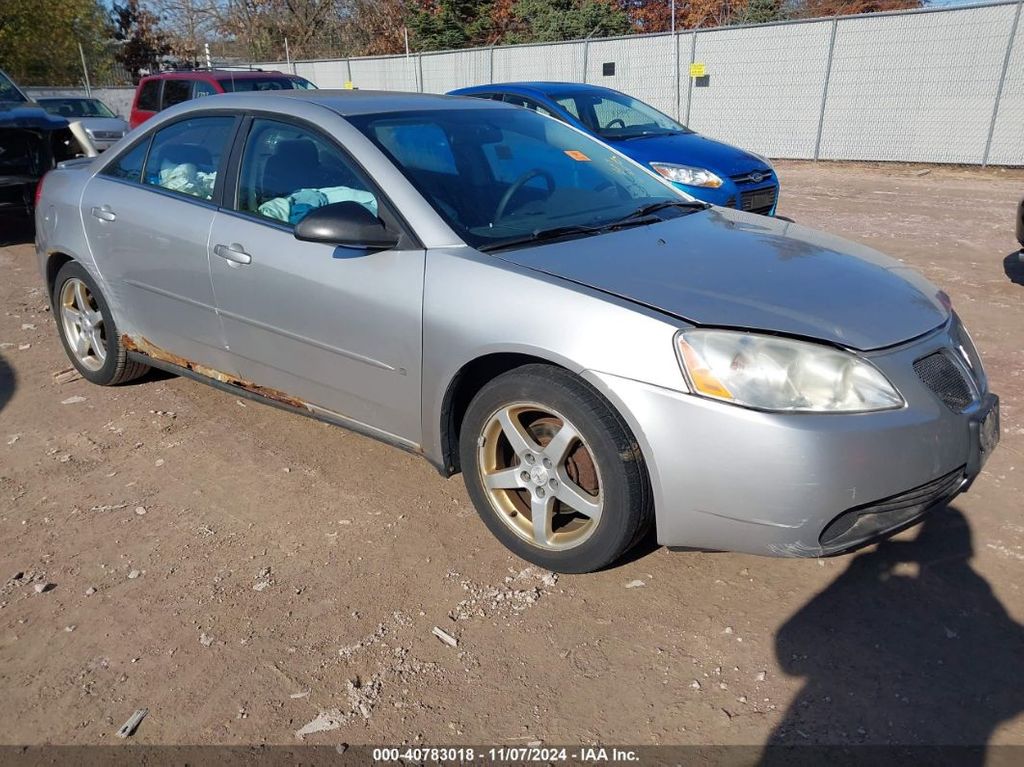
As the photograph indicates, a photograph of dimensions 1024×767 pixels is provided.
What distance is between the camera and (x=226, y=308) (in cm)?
356

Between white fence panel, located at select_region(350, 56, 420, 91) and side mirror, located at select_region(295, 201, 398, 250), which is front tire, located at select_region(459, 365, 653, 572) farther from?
white fence panel, located at select_region(350, 56, 420, 91)

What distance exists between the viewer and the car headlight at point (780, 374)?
232 cm

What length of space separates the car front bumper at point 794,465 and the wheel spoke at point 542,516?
0.42 meters

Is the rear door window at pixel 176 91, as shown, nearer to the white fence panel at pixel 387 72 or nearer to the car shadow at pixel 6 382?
the car shadow at pixel 6 382

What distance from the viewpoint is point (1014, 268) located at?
6.99m

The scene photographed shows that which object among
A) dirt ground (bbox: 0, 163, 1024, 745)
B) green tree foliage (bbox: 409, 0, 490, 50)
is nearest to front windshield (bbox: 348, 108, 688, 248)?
dirt ground (bbox: 0, 163, 1024, 745)

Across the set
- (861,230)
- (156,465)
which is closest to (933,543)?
(156,465)

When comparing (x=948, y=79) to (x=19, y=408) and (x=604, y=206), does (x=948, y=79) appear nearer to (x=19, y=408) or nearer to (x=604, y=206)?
(x=604, y=206)

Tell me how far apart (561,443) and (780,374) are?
2.42 feet

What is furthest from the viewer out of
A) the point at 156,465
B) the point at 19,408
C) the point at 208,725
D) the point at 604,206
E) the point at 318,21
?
the point at 318,21

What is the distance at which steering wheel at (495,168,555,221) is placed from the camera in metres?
3.18

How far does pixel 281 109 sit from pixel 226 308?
0.91 meters

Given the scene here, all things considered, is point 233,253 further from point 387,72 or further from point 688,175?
point 387,72

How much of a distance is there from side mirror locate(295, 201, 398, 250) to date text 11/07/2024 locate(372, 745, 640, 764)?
171cm
